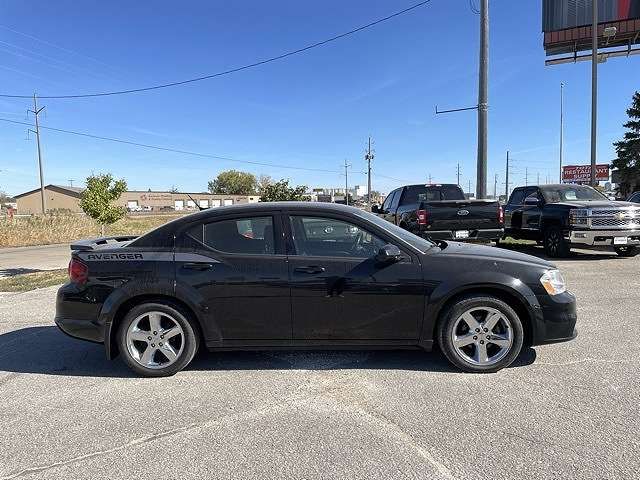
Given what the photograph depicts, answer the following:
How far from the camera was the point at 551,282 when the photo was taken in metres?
4.12

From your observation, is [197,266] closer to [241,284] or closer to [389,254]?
[241,284]

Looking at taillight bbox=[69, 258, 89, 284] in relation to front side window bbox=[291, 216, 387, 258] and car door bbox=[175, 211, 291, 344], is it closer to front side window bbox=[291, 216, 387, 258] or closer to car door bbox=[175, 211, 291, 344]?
car door bbox=[175, 211, 291, 344]

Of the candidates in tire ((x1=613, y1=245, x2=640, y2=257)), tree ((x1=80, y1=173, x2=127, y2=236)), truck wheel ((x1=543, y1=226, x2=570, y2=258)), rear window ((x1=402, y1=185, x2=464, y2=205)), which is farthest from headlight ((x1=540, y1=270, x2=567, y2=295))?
tree ((x1=80, y1=173, x2=127, y2=236))

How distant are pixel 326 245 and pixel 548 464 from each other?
2.36m

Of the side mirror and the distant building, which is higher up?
the distant building

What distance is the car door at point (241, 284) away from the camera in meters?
4.11

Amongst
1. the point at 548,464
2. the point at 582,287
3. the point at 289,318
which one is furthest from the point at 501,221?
the point at 548,464

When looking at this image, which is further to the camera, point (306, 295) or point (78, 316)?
point (78, 316)

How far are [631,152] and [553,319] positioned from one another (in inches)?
1950

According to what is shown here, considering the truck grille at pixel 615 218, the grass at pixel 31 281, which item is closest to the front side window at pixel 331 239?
the grass at pixel 31 281

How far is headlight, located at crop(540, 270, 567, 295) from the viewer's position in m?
4.09

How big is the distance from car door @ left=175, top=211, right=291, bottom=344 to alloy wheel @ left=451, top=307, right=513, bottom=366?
5.02 ft

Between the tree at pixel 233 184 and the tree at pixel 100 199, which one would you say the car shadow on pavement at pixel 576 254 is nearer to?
the tree at pixel 100 199

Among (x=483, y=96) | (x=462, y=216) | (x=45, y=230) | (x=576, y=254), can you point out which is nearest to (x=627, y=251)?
(x=576, y=254)
